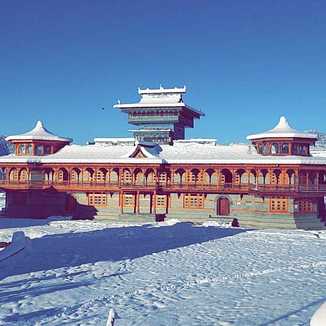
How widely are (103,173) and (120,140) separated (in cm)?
750

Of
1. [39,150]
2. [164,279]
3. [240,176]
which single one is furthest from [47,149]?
[164,279]

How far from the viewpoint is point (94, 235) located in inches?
1189

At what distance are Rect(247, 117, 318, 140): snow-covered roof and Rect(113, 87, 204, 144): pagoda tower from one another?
491 inches

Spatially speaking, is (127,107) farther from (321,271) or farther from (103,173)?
(321,271)

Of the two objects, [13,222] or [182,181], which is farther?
[182,181]

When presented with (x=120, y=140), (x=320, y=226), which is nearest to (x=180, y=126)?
(x=120, y=140)

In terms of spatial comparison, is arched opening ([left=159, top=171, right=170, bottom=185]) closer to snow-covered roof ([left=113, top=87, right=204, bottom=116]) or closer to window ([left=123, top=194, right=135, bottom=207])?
window ([left=123, top=194, right=135, bottom=207])

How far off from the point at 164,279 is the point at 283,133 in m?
24.7

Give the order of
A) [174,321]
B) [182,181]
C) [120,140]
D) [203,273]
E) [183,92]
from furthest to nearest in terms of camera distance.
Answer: [183,92] < [120,140] < [182,181] < [203,273] < [174,321]

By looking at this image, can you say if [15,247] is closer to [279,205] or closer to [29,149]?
[279,205]

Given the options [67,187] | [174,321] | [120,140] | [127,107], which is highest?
[127,107]

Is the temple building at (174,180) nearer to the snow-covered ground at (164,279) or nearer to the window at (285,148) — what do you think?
the window at (285,148)

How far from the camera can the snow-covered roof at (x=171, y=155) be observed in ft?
127

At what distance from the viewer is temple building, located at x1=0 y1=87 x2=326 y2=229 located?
38.1 metres
